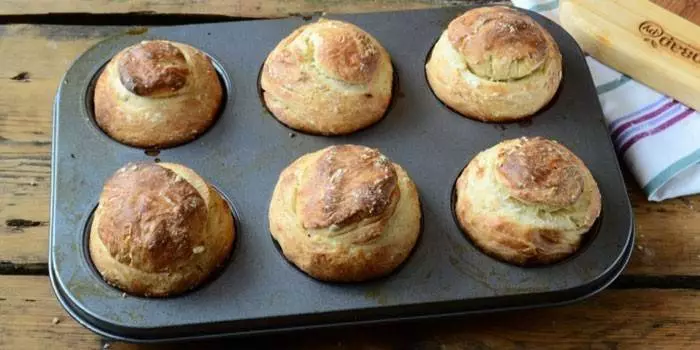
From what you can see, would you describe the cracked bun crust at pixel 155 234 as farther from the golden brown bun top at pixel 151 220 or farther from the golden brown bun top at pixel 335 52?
the golden brown bun top at pixel 335 52

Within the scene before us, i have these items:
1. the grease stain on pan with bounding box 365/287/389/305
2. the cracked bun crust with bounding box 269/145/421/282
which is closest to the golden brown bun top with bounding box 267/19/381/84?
the cracked bun crust with bounding box 269/145/421/282

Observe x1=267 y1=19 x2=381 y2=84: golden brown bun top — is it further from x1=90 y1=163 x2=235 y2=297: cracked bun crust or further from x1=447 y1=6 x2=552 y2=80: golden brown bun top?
x1=90 y1=163 x2=235 y2=297: cracked bun crust

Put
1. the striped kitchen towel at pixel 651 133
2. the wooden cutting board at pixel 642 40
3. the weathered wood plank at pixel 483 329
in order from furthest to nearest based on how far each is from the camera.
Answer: the wooden cutting board at pixel 642 40
the striped kitchen towel at pixel 651 133
the weathered wood plank at pixel 483 329

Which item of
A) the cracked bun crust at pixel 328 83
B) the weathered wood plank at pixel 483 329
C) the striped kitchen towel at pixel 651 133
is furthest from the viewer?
the striped kitchen towel at pixel 651 133

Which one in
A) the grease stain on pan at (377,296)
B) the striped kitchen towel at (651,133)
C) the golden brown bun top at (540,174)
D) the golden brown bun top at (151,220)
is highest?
the golden brown bun top at (540,174)

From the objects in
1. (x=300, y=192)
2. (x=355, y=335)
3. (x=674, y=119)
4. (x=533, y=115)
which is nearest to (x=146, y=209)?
(x=300, y=192)

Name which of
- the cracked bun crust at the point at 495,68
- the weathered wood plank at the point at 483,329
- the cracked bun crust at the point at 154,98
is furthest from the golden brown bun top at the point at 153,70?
the cracked bun crust at the point at 495,68
